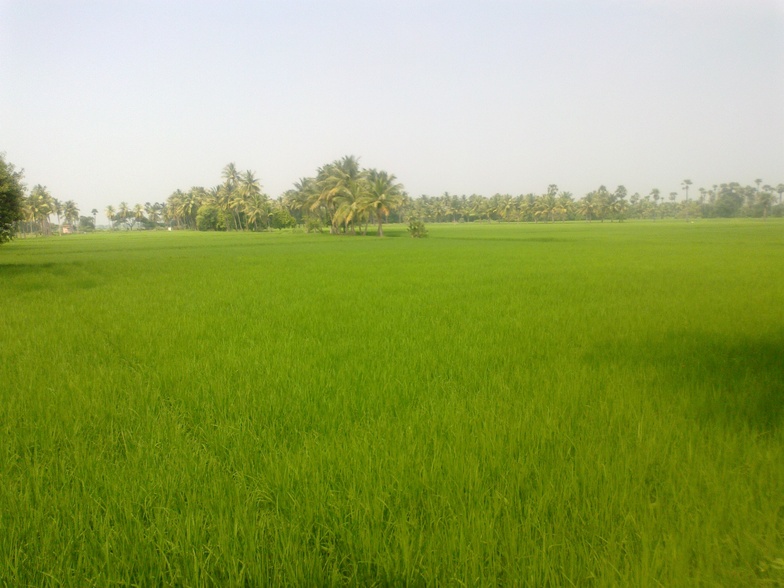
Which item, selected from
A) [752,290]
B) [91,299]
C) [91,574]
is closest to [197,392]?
[91,574]

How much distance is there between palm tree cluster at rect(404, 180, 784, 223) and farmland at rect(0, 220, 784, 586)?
104905 millimetres

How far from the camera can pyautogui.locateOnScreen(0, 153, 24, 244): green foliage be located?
14.6 metres

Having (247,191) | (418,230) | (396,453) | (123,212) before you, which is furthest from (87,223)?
(396,453)

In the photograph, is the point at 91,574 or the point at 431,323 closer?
the point at 91,574

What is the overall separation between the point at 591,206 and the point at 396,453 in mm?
112662

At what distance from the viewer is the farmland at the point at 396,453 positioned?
1938 millimetres

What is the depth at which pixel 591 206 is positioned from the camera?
339 feet

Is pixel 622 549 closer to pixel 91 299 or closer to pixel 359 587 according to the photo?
pixel 359 587

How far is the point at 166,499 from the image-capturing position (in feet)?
7.92

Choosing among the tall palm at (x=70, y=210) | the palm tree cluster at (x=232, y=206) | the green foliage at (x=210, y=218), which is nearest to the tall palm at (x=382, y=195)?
the palm tree cluster at (x=232, y=206)

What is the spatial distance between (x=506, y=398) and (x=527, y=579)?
206 cm

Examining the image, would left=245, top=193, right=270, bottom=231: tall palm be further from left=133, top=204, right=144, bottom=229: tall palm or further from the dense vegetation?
left=133, top=204, right=144, bottom=229: tall palm

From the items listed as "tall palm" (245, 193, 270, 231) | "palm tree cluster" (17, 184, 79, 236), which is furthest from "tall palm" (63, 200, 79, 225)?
"tall palm" (245, 193, 270, 231)

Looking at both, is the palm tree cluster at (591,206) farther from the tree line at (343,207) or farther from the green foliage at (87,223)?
the green foliage at (87,223)
